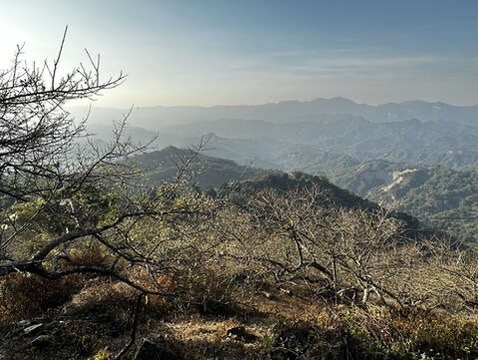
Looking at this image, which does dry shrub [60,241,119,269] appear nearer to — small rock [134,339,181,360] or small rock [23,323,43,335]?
small rock [23,323,43,335]

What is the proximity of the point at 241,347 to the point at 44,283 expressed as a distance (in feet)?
19.8

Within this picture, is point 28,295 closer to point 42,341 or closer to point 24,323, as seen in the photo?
Answer: point 24,323

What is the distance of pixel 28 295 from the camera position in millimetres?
10086

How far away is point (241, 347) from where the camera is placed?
7.48 meters

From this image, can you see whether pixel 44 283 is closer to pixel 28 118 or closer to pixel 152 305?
pixel 152 305

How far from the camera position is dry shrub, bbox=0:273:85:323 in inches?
380

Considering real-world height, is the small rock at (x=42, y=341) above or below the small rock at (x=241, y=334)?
above

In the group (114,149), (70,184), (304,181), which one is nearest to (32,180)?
(70,184)

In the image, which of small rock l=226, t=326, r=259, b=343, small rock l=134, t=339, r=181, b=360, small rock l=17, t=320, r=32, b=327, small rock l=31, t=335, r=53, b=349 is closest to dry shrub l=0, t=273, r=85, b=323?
small rock l=17, t=320, r=32, b=327

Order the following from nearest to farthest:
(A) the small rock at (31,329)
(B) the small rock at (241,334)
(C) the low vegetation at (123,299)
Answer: (C) the low vegetation at (123,299)
(B) the small rock at (241,334)
(A) the small rock at (31,329)

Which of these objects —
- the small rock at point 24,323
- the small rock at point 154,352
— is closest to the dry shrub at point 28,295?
the small rock at point 24,323

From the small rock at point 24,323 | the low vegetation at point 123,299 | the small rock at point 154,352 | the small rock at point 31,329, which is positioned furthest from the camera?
the small rock at point 24,323

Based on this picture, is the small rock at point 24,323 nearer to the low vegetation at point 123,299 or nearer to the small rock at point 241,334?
the low vegetation at point 123,299

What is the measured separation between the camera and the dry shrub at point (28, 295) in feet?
31.7
